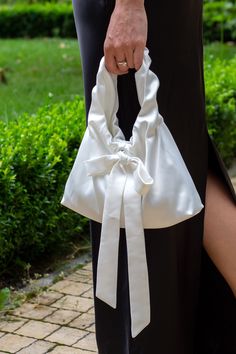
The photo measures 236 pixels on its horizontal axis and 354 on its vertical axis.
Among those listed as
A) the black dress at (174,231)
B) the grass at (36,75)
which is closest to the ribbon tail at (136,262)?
the black dress at (174,231)

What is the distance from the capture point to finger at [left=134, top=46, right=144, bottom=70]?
7.68 feet

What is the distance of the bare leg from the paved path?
0.80 m

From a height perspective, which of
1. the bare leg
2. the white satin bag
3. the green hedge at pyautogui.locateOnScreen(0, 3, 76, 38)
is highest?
the white satin bag

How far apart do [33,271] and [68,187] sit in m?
1.73

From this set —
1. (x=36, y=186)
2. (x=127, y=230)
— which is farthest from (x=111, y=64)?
(x=36, y=186)

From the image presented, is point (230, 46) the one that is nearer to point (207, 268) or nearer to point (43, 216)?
point (43, 216)

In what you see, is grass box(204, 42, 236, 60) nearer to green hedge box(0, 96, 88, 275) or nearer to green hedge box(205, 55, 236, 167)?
green hedge box(205, 55, 236, 167)

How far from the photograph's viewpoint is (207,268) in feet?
9.18

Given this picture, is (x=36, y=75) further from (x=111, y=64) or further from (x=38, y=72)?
(x=111, y=64)

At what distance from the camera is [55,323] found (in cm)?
348

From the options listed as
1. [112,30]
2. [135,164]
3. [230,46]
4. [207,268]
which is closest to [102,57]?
[112,30]

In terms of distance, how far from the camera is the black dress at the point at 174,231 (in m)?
2.47

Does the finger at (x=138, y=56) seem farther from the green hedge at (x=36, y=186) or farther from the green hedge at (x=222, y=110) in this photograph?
the green hedge at (x=222, y=110)

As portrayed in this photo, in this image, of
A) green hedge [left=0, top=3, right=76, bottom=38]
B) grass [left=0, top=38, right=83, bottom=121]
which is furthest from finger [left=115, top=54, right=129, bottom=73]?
green hedge [left=0, top=3, right=76, bottom=38]
